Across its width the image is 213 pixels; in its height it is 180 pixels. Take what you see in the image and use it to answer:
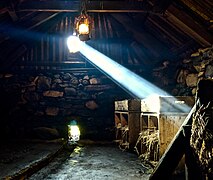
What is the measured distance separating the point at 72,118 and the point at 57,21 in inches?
158

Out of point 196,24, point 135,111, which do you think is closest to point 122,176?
point 135,111

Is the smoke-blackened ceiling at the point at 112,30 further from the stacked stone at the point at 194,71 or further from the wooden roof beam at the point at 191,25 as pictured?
the stacked stone at the point at 194,71

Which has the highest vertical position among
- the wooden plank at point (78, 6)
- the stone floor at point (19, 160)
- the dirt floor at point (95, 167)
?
the wooden plank at point (78, 6)

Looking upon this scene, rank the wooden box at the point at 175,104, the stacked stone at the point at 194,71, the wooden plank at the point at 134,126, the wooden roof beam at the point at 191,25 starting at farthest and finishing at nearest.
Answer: the wooden plank at the point at 134,126, the stacked stone at the point at 194,71, the wooden roof beam at the point at 191,25, the wooden box at the point at 175,104

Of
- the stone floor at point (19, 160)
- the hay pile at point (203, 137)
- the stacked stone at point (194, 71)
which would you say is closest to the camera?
the hay pile at point (203, 137)

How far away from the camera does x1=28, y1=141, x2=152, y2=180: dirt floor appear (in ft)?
15.5

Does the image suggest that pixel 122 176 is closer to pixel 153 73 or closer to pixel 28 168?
pixel 28 168

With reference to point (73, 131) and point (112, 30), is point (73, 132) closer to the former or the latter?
point (73, 131)

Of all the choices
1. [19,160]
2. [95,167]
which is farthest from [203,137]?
[19,160]

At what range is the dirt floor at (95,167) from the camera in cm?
473

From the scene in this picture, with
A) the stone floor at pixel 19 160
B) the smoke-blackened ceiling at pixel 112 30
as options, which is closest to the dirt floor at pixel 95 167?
the stone floor at pixel 19 160

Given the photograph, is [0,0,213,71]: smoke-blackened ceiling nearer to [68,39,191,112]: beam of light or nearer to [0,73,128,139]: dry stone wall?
[68,39,191,112]: beam of light

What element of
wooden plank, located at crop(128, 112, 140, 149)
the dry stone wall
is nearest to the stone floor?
wooden plank, located at crop(128, 112, 140, 149)

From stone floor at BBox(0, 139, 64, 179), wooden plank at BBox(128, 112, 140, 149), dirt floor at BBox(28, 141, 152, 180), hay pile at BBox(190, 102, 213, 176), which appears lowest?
dirt floor at BBox(28, 141, 152, 180)
